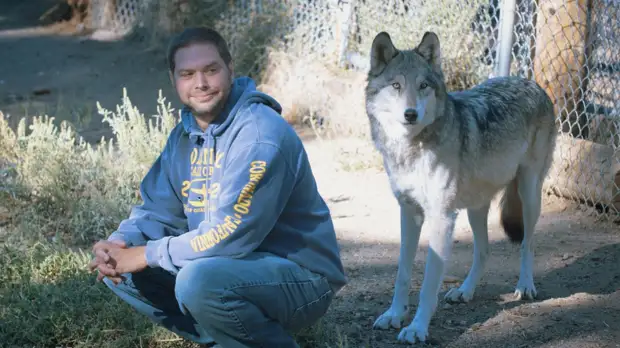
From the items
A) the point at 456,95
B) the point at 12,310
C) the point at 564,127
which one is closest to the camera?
the point at 12,310

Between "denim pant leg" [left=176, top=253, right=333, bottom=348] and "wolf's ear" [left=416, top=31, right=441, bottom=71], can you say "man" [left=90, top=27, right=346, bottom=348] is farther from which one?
"wolf's ear" [left=416, top=31, right=441, bottom=71]

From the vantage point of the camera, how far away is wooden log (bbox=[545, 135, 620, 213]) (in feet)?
17.5

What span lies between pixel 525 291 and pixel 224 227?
7.23ft

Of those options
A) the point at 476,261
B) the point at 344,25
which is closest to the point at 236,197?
the point at 476,261

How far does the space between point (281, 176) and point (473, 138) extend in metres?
1.50

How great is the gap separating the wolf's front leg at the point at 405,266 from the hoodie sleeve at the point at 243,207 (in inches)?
49.7

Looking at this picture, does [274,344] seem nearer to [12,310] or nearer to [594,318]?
[12,310]

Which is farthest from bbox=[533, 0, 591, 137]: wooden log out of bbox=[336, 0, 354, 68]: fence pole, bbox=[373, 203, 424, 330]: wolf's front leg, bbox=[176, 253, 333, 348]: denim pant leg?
bbox=[176, 253, 333, 348]: denim pant leg

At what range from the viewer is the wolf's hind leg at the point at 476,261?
4.30 meters

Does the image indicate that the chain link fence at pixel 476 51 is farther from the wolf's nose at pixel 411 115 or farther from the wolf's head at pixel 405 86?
the wolf's nose at pixel 411 115

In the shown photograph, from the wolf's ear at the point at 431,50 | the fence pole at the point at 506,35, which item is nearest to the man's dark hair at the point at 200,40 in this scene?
the wolf's ear at the point at 431,50

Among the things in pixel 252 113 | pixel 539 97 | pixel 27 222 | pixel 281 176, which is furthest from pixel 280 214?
pixel 27 222

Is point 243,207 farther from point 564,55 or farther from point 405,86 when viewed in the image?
point 564,55

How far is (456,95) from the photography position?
13.7 ft
